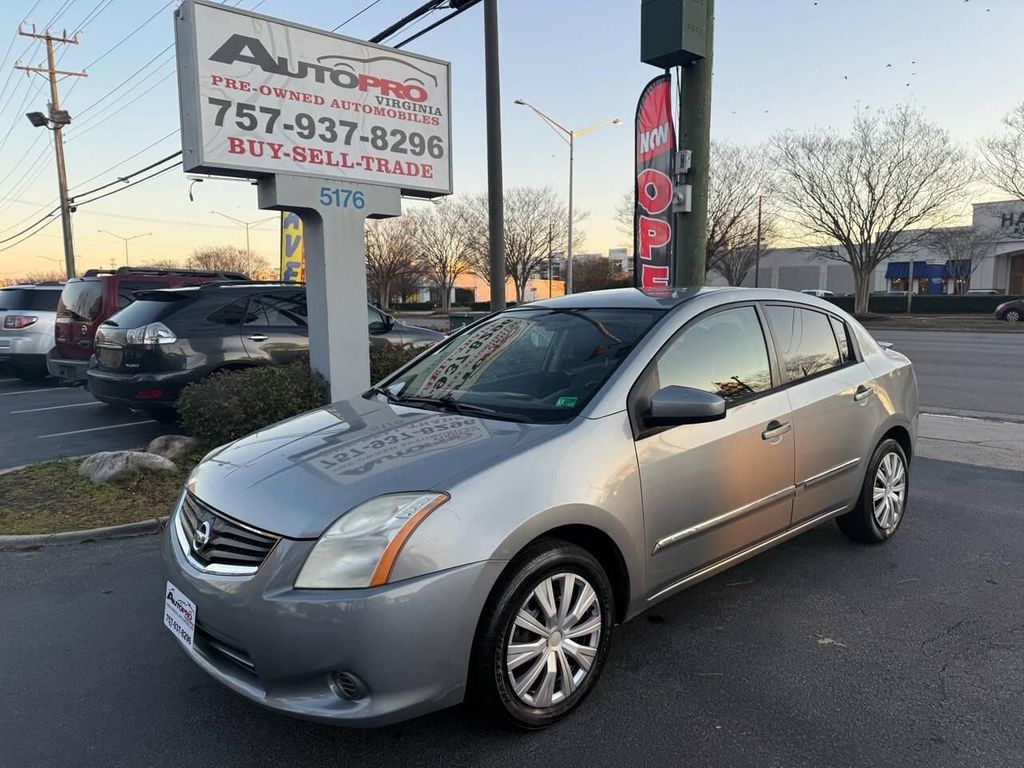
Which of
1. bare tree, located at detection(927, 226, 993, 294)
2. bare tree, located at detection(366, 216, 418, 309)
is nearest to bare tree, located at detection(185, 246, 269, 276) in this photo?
bare tree, located at detection(366, 216, 418, 309)

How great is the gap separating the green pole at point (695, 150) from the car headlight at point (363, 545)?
573 centimetres

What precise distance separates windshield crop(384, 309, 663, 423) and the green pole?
386 centimetres

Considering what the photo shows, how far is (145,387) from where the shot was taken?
7352 millimetres

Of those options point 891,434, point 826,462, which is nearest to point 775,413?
point 826,462

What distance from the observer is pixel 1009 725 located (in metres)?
2.69

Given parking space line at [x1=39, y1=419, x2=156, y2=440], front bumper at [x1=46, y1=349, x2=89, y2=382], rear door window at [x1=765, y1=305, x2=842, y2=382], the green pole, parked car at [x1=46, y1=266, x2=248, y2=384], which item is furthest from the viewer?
parked car at [x1=46, y1=266, x2=248, y2=384]

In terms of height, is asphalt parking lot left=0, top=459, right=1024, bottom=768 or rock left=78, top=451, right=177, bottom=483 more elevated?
rock left=78, top=451, right=177, bottom=483

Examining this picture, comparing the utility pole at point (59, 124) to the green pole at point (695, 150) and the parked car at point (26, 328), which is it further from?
the green pole at point (695, 150)

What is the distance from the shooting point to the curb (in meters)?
4.71

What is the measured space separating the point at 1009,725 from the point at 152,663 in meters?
3.55

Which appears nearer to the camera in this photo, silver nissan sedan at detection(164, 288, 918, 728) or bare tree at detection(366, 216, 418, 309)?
silver nissan sedan at detection(164, 288, 918, 728)

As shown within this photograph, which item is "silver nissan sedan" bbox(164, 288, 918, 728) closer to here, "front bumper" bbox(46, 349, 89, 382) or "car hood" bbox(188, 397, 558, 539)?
"car hood" bbox(188, 397, 558, 539)

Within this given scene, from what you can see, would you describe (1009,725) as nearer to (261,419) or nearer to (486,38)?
(261,419)

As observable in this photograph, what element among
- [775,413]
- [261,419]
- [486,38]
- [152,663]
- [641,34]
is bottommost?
[152,663]
